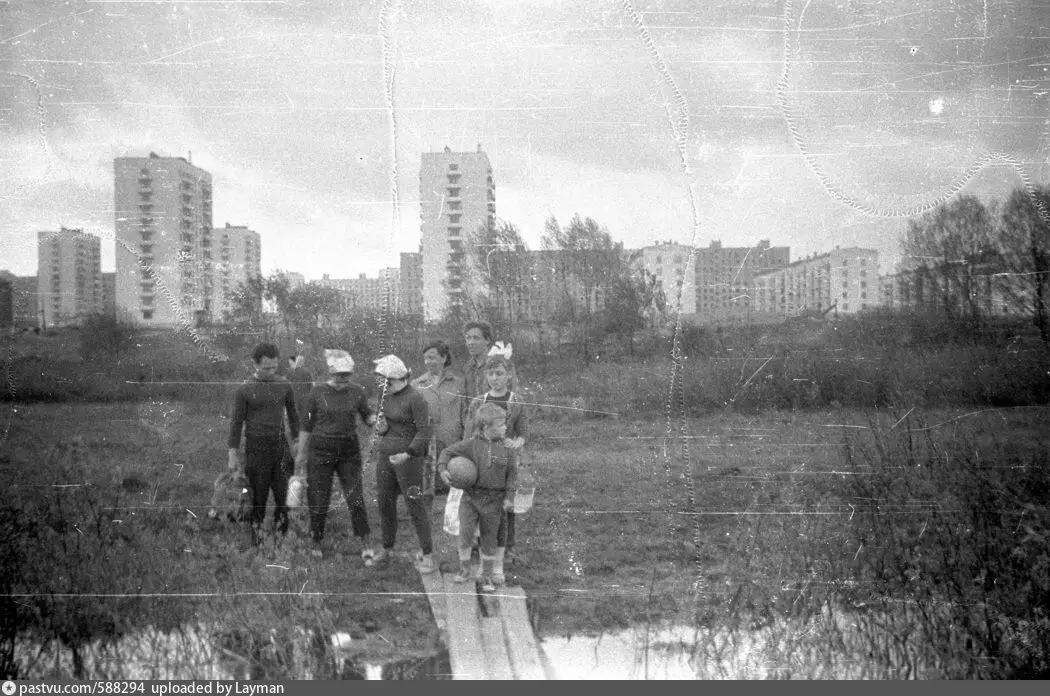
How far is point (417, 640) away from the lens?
2.56 meters

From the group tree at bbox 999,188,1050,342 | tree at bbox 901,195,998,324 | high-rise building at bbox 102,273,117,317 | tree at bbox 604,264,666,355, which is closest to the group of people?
tree at bbox 604,264,666,355

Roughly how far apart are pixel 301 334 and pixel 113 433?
Answer: 3.39 feet

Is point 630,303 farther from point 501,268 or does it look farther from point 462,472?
point 462,472

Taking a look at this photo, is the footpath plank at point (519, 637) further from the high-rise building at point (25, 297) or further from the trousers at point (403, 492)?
the high-rise building at point (25, 297)

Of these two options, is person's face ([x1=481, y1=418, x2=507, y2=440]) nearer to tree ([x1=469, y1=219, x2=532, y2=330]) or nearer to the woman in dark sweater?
the woman in dark sweater

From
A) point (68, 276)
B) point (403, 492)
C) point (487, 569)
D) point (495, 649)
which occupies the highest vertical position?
point (68, 276)

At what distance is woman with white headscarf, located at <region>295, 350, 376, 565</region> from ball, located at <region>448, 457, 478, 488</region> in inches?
18.3

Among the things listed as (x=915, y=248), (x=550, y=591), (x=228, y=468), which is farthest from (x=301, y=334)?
(x=915, y=248)

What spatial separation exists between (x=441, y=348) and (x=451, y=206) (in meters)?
0.69

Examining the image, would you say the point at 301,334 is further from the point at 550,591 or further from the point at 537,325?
the point at 550,591

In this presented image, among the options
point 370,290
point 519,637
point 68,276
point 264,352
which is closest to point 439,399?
point 370,290

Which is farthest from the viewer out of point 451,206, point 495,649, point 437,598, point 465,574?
point 451,206

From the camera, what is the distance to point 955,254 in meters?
3.17

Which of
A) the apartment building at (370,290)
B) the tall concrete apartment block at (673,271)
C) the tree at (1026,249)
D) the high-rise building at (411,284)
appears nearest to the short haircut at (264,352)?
the apartment building at (370,290)
